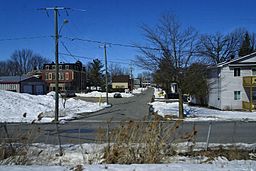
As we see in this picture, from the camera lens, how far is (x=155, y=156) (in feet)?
25.7

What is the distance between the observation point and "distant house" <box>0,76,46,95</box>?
66188 mm

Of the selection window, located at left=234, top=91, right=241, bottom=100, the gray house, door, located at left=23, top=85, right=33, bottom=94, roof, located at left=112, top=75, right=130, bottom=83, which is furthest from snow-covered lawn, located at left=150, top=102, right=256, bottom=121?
roof, located at left=112, top=75, right=130, bottom=83

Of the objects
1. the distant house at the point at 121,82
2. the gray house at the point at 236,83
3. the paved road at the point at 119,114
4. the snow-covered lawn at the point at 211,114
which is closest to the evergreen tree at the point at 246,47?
the gray house at the point at 236,83

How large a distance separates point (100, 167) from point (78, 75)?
10455 cm

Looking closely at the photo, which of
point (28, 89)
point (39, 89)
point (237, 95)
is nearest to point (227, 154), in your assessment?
point (237, 95)

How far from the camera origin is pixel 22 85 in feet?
220

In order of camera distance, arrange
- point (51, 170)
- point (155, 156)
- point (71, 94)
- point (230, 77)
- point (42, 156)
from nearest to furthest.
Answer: point (51, 170) → point (155, 156) → point (42, 156) → point (230, 77) → point (71, 94)

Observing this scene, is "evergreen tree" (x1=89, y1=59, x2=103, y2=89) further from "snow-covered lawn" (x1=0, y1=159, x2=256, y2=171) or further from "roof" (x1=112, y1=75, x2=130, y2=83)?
"snow-covered lawn" (x1=0, y1=159, x2=256, y2=171)

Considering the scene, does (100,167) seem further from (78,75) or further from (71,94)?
(78,75)

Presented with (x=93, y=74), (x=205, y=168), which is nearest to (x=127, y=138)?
(x=205, y=168)

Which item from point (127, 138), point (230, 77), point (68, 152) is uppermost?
point (230, 77)

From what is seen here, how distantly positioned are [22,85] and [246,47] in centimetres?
5113

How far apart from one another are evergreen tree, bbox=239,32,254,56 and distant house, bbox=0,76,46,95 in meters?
46.3

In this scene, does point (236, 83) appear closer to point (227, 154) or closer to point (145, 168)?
point (227, 154)
